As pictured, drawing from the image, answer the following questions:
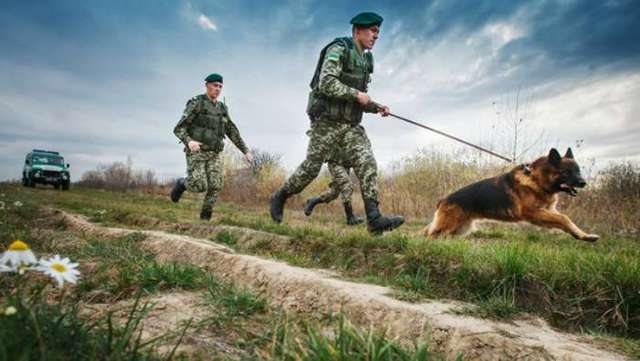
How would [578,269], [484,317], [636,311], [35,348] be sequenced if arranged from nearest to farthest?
1. [35,348]
2. [484,317]
3. [636,311]
4. [578,269]

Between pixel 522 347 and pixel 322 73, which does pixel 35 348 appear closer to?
pixel 522 347

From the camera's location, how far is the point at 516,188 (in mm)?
6621

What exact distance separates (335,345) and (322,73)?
443cm

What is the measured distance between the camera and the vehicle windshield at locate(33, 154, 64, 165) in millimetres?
25812

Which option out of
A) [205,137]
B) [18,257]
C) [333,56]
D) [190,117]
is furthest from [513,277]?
[190,117]

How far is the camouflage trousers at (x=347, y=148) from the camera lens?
5.88 metres

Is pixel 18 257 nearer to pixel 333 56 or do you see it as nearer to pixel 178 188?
pixel 333 56

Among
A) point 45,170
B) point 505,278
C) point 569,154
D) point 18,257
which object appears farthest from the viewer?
point 45,170

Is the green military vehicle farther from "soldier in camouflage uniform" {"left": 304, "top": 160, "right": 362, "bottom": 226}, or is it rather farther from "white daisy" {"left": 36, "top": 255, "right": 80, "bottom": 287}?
"white daisy" {"left": 36, "top": 255, "right": 80, "bottom": 287}

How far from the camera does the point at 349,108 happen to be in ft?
19.2

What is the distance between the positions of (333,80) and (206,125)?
3772 mm

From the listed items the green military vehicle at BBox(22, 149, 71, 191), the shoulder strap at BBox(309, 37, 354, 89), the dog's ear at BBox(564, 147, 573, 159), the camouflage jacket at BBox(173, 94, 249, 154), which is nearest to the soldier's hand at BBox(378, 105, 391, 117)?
the shoulder strap at BBox(309, 37, 354, 89)

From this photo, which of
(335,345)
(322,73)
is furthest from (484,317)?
(322,73)

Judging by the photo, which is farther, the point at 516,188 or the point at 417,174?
the point at 417,174
